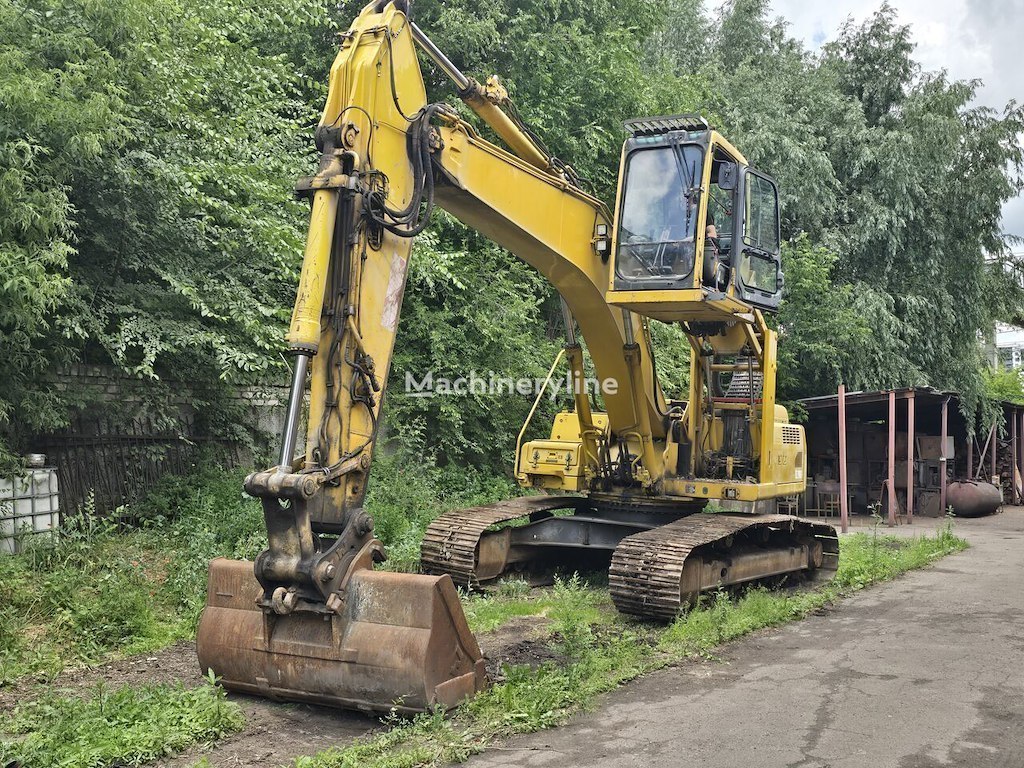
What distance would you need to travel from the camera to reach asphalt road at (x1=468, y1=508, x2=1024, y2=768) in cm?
481

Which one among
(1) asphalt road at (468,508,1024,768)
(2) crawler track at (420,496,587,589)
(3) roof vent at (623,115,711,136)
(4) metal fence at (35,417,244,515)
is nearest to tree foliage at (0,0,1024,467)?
(4) metal fence at (35,417,244,515)

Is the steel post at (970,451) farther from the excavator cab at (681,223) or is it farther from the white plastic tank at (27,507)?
the white plastic tank at (27,507)

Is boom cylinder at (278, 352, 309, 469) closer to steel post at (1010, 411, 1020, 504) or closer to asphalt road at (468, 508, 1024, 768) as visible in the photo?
asphalt road at (468, 508, 1024, 768)

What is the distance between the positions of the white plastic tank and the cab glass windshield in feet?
17.2

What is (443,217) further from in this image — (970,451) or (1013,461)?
(1013,461)

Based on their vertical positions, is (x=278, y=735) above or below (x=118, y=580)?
below

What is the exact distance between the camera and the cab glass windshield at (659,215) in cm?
773

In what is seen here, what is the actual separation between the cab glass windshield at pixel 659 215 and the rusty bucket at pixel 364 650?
11.4 ft

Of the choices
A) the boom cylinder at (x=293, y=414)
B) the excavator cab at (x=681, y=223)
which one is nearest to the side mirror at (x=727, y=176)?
the excavator cab at (x=681, y=223)

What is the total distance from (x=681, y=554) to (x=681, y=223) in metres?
2.59

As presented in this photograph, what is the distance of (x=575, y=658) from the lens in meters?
6.55

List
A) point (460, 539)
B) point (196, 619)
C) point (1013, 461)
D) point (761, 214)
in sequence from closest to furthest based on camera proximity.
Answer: point (196, 619) < point (761, 214) < point (460, 539) < point (1013, 461)

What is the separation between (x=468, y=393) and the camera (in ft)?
45.6

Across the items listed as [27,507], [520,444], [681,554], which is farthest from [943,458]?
[27,507]
